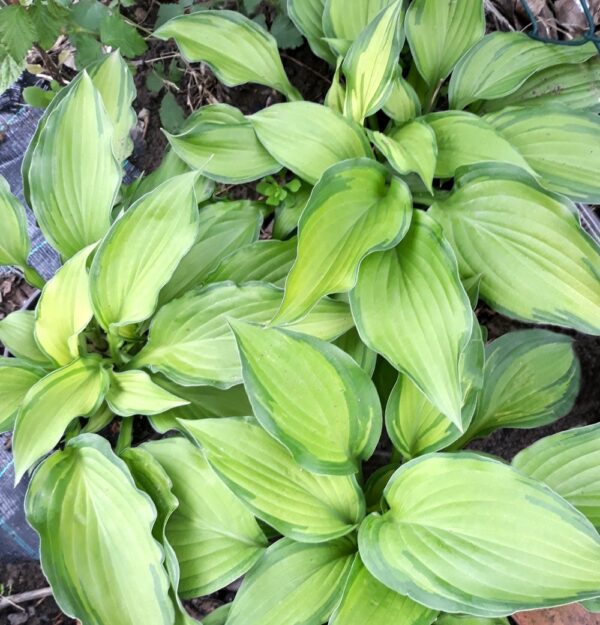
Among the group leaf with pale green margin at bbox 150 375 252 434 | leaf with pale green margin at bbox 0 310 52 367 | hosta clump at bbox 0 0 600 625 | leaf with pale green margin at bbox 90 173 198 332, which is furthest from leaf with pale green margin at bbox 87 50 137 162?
leaf with pale green margin at bbox 150 375 252 434

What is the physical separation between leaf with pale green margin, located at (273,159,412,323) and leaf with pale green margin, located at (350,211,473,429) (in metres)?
0.06

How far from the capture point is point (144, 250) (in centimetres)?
109

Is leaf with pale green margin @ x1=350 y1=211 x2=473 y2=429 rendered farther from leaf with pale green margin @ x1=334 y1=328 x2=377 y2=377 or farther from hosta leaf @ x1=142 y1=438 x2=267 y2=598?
hosta leaf @ x1=142 y1=438 x2=267 y2=598

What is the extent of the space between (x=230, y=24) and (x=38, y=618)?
4.49 feet

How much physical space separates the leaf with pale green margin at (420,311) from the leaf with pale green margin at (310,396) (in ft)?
0.26

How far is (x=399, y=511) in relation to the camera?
3.13ft

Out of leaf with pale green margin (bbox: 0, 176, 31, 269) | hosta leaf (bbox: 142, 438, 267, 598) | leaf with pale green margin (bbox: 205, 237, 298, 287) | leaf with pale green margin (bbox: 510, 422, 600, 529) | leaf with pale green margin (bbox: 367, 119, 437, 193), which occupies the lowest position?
leaf with pale green margin (bbox: 510, 422, 600, 529)

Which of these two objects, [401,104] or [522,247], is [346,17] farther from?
[522,247]

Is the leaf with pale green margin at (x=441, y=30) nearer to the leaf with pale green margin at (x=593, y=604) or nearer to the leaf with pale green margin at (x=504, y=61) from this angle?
the leaf with pale green margin at (x=504, y=61)

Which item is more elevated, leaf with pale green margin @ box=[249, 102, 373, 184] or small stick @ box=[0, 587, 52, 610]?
leaf with pale green margin @ box=[249, 102, 373, 184]

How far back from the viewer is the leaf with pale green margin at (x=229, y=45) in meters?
1.28

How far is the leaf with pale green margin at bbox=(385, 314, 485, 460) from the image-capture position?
3.29 ft

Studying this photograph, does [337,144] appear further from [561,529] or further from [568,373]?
[561,529]

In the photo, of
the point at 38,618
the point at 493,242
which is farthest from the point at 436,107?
the point at 38,618
